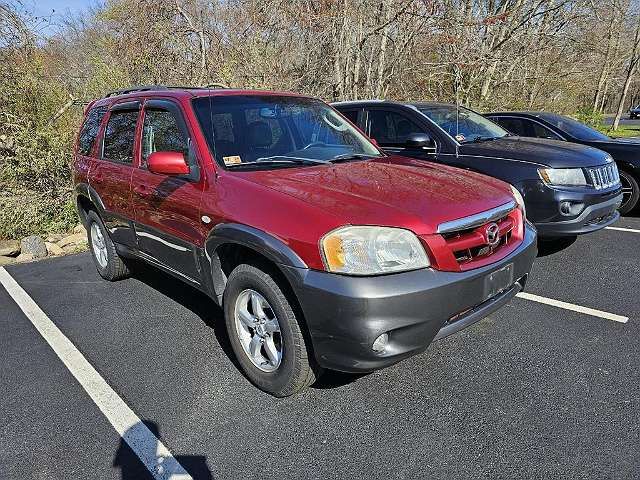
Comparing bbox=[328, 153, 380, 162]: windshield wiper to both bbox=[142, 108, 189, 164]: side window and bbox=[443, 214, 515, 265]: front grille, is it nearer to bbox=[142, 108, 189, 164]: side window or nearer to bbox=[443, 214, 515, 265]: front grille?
bbox=[142, 108, 189, 164]: side window

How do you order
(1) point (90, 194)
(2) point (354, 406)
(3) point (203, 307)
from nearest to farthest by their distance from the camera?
(2) point (354, 406), (3) point (203, 307), (1) point (90, 194)

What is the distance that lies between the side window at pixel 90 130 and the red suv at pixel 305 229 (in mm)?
670

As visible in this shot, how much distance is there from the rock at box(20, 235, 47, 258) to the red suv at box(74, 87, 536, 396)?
3.45 metres

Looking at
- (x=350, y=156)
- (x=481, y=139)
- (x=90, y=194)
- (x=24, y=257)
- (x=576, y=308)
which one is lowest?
(x=24, y=257)

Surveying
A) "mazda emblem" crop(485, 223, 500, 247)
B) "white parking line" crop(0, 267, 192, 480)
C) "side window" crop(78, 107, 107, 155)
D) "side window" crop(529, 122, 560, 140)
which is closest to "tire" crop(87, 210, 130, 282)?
"side window" crop(78, 107, 107, 155)

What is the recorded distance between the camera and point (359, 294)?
229 cm

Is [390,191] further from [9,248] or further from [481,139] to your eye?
[9,248]

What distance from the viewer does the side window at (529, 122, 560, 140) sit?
7218 mm

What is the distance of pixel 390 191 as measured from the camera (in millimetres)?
2781

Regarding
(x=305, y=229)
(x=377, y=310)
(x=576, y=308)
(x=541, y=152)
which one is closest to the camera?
(x=377, y=310)

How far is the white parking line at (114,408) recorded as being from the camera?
2.36m

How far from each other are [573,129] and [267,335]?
656cm

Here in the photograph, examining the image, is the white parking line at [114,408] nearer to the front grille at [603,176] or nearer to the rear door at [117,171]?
the rear door at [117,171]

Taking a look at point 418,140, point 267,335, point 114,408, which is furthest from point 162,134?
point 418,140
